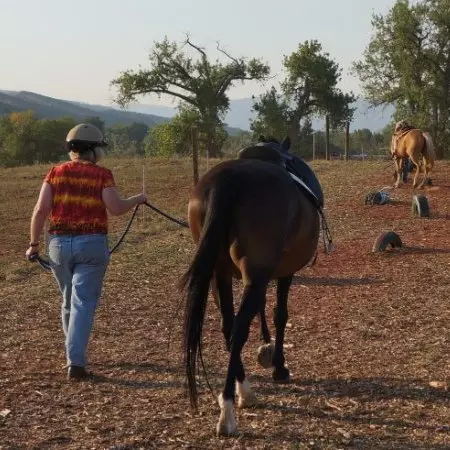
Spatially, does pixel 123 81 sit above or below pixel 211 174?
above

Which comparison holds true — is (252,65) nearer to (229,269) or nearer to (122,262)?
(122,262)

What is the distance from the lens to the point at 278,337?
493 centimetres

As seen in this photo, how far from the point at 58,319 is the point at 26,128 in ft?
228

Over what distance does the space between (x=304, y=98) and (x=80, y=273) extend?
43943 mm

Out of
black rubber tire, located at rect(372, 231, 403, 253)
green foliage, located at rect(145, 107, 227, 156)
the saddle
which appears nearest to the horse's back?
Answer: the saddle

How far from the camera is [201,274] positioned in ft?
12.9

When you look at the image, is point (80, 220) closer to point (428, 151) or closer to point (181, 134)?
point (428, 151)

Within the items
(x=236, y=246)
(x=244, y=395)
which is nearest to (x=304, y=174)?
(x=236, y=246)

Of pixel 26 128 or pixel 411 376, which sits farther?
pixel 26 128

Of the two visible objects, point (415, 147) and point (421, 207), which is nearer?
point (421, 207)

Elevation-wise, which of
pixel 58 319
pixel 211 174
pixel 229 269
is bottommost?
pixel 58 319

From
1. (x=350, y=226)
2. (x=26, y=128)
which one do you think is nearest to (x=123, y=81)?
(x=26, y=128)

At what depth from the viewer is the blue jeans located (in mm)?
4895

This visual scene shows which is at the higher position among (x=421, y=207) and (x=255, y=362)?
(x=421, y=207)
